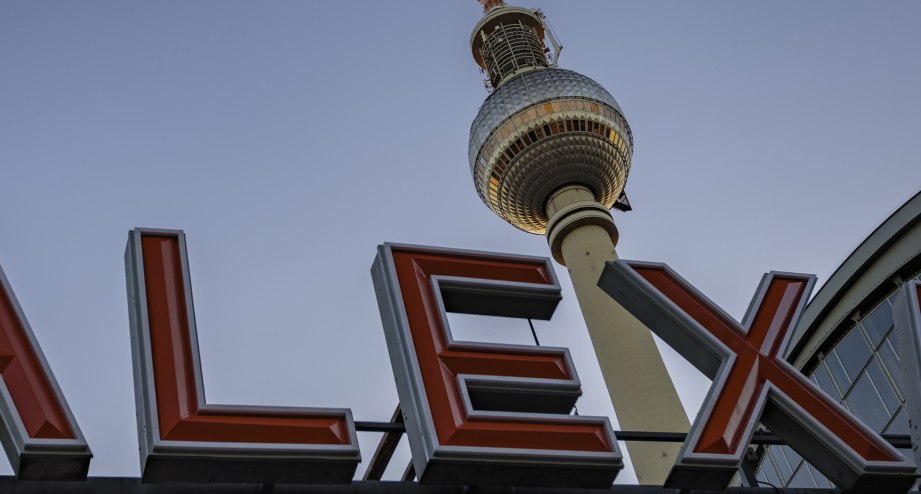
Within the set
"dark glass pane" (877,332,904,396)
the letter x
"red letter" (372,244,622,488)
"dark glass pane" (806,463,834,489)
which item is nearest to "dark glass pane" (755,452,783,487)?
"dark glass pane" (806,463,834,489)

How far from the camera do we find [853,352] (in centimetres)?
2953

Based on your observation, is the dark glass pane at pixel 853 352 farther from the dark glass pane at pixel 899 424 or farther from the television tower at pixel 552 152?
the television tower at pixel 552 152

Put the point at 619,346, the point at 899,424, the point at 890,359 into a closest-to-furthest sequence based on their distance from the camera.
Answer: the point at 899,424, the point at 890,359, the point at 619,346

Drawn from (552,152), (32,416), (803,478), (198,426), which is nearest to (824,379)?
(803,478)

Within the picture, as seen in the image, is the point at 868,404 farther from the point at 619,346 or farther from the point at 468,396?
the point at 468,396

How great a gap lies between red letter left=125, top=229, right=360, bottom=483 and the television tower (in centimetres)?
2993

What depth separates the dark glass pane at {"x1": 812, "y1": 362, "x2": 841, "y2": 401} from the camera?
101 ft

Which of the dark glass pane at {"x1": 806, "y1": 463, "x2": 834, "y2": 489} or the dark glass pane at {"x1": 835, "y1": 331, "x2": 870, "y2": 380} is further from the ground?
the dark glass pane at {"x1": 835, "y1": 331, "x2": 870, "y2": 380}

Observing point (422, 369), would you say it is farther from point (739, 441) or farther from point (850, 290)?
point (850, 290)

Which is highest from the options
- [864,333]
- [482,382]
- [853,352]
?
[864,333]

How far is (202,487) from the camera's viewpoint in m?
10.0

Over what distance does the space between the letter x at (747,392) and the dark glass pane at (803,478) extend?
1811cm

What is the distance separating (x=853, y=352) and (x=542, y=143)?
2287cm

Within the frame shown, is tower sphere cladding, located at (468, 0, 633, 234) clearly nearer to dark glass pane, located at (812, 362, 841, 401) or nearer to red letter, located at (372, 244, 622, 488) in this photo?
dark glass pane, located at (812, 362, 841, 401)
